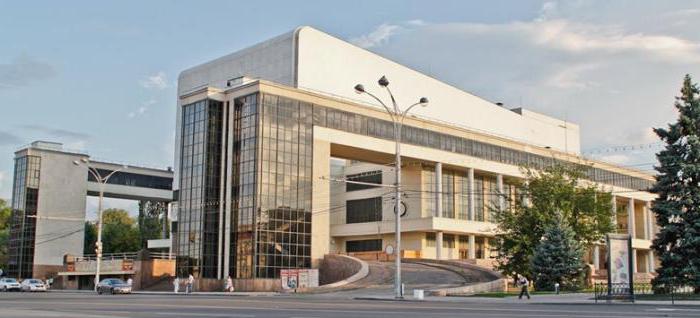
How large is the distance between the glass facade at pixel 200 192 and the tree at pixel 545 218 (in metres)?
27.0

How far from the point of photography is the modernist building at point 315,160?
65.7m

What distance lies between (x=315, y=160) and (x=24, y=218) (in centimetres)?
4397

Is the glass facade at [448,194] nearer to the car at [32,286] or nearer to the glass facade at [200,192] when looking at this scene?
the glass facade at [200,192]

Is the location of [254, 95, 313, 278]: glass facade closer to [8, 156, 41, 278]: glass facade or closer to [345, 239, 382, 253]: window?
[345, 239, 382, 253]: window

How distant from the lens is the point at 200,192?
68.6 metres

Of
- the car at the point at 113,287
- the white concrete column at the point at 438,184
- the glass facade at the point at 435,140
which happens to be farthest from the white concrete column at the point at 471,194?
the car at the point at 113,287

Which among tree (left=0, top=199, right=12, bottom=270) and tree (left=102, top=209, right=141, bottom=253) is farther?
tree (left=102, top=209, right=141, bottom=253)

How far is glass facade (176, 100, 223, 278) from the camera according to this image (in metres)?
67.2

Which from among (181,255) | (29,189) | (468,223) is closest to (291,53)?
(181,255)

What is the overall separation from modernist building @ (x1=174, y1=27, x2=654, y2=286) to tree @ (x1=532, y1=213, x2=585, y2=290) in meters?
19.3

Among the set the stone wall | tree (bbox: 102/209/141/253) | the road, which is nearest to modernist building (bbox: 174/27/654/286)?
the stone wall

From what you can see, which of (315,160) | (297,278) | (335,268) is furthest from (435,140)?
(297,278)

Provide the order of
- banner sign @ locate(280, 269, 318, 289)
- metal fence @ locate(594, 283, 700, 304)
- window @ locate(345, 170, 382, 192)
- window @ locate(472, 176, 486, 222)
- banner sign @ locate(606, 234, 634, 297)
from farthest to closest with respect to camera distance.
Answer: window @ locate(345, 170, 382, 192) < window @ locate(472, 176, 486, 222) < banner sign @ locate(280, 269, 318, 289) < banner sign @ locate(606, 234, 634, 297) < metal fence @ locate(594, 283, 700, 304)

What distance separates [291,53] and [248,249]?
20693mm
